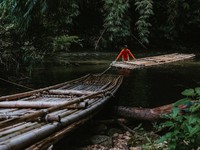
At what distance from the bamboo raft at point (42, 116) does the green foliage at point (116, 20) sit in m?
14.5

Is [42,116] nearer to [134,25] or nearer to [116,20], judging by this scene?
[116,20]

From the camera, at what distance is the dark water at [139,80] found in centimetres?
898

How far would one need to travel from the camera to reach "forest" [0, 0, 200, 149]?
860 centimetres

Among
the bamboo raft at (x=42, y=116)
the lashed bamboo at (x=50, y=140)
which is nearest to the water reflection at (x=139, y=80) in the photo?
the bamboo raft at (x=42, y=116)

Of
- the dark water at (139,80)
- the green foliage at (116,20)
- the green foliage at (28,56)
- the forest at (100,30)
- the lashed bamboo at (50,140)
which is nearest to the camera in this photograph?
the lashed bamboo at (50,140)

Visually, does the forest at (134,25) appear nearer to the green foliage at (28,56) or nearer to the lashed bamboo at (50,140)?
the green foliage at (28,56)

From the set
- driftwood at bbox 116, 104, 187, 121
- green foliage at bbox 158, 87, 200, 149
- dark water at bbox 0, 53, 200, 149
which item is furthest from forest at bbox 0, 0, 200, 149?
green foliage at bbox 158, 87, 200, 149

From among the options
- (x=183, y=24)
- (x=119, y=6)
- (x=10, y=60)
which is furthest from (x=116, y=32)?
(x=10, y=60)

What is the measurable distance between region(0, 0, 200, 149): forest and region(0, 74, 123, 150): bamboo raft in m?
2.40

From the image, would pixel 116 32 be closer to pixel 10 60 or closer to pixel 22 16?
pixel 10 60

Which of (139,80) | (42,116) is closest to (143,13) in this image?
(139,80)

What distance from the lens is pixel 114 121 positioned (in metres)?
6.41

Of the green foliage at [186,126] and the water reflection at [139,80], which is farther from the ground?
the green foliage at [186,126]

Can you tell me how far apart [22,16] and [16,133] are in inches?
176
